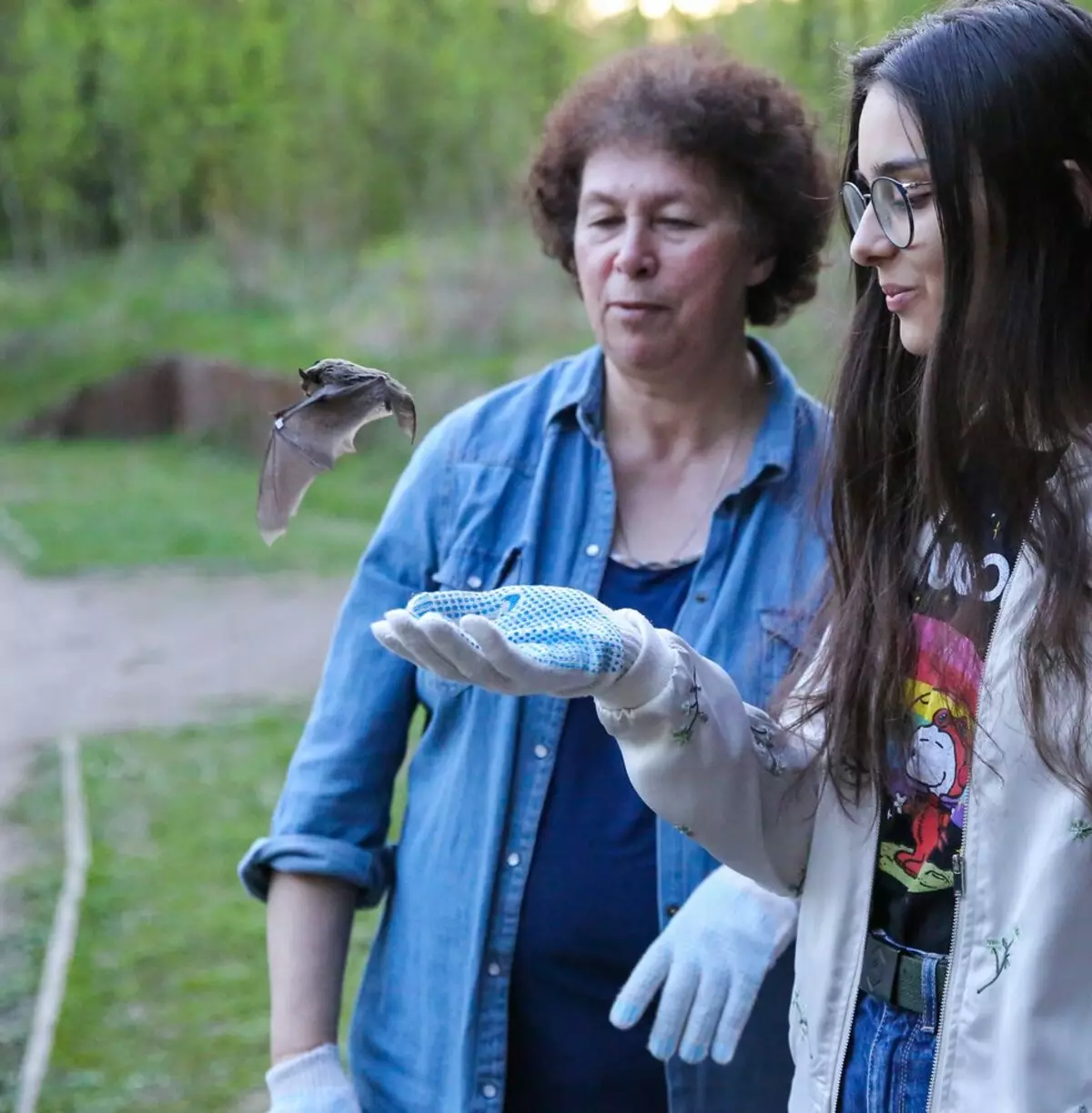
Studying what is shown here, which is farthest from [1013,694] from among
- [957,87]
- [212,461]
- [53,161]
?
[53,161]

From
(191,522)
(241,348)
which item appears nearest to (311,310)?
(241,348)

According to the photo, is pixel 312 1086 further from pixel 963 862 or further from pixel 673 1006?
pixel 963 862

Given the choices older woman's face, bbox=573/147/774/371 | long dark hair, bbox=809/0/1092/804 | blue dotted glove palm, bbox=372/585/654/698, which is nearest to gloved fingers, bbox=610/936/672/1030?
blue dotted glove palm, bbox=372/585/654/698

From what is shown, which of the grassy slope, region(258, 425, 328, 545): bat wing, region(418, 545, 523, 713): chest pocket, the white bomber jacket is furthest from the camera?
the grassy slope

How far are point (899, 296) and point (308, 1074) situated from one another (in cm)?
103

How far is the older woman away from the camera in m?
1.55

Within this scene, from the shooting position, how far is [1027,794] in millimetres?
1143

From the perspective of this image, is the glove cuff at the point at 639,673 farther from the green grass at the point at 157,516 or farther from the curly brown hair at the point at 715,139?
the green grass at the point at 157,516

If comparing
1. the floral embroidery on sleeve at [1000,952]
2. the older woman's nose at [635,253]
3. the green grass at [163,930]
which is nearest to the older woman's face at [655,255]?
the older woman's nose at [635,253]

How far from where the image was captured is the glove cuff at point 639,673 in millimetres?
1293

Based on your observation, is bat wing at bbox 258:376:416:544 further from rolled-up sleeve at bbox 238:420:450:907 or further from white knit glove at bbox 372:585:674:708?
rolled-up sleeve at bbox 238:420:450:907

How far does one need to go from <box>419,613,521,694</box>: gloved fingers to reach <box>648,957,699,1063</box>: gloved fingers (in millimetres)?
430

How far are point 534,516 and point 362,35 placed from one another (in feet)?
12.0

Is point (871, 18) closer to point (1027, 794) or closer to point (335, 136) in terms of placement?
point (335, 136)
